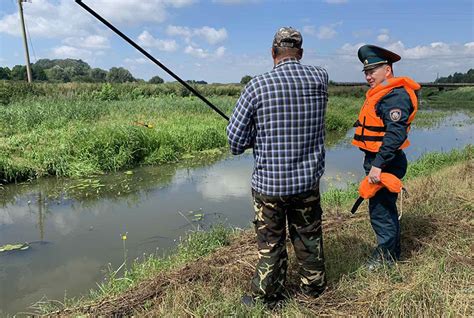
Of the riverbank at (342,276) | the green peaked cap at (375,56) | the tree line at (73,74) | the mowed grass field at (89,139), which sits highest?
the tree line at (73,74)

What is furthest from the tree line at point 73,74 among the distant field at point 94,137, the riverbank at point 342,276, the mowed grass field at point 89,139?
the riverbank at point 342,276

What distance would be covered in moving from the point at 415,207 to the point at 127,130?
7.92 metres

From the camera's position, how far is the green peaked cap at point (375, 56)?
298 cm

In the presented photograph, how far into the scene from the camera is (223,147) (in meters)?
12.8

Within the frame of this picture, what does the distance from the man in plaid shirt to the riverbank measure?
39 cm

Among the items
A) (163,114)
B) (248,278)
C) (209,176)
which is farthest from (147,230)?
(163,114)

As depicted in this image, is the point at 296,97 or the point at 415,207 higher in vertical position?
the point at 296,97

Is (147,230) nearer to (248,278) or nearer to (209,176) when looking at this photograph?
(248,278)

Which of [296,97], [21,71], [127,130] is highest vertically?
[21,71]

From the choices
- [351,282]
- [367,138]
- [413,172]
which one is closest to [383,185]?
[367,138]

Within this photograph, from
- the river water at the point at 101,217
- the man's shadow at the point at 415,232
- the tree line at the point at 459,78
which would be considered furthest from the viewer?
the tree line at the point at 459,78

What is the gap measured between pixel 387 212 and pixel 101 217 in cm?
485

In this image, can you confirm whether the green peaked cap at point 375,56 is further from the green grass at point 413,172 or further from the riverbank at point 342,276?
the green grass at point 413,172

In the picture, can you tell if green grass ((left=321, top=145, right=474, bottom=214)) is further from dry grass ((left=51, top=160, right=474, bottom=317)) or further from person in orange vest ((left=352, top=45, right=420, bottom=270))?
person in orange vest ((left=352, top=45, right=420, bottom=270))
